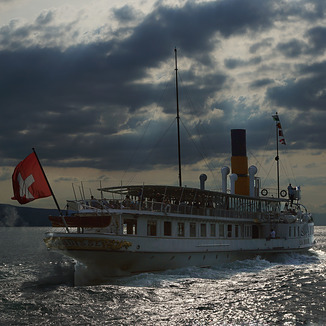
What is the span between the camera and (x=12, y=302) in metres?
26.5

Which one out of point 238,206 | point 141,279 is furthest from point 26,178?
point 238,206

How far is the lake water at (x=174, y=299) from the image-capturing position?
75.1 feet

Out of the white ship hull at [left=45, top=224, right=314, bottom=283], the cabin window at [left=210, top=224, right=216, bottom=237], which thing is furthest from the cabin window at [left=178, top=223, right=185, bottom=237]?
the cabin window at [left=210, top=224, right=216, bottom=237]

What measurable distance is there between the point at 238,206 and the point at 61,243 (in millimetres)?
18593

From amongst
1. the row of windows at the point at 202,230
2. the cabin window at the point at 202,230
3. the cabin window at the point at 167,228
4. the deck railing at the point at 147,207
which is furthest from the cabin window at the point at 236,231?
the cabin window at the point at 167,228

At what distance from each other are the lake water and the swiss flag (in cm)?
572

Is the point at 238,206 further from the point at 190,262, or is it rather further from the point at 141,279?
the point at 141,279

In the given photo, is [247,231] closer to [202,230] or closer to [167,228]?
Result: [202,230]

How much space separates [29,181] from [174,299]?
10885mm

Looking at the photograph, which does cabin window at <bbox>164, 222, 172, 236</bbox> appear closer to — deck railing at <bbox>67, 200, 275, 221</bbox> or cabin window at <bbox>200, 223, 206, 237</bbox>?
deck railing at <bbox>67, 200, 275, 221</bbox>

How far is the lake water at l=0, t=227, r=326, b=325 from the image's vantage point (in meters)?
22.9

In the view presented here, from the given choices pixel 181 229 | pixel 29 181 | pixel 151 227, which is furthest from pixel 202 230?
pixel 29 181

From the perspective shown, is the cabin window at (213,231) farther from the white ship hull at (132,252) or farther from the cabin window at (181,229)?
the cabin window at (181,229)

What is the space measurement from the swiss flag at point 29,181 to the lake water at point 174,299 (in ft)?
18.8
